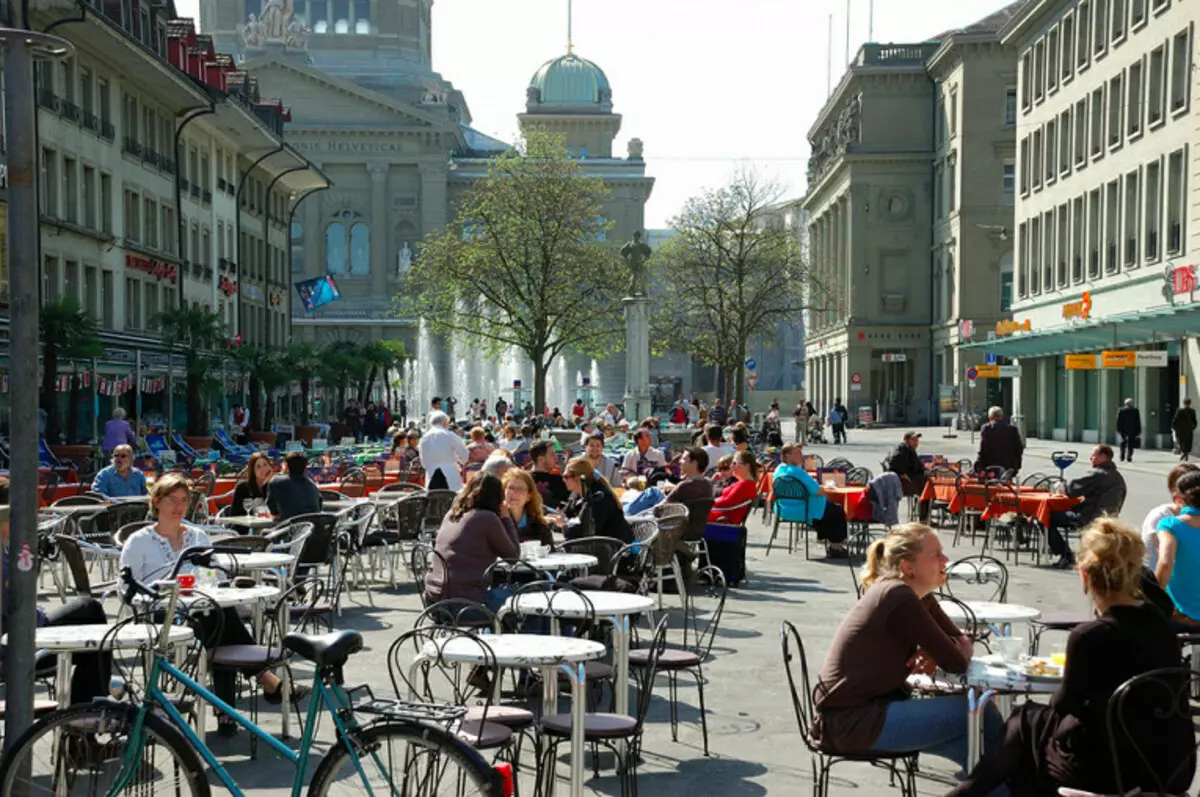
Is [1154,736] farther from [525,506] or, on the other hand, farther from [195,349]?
[195,349]

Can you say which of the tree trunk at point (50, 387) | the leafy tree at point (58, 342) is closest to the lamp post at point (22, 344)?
the leafy tree at point (58, 342)

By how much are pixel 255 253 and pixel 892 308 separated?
3904cm

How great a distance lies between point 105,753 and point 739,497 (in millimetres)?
11023

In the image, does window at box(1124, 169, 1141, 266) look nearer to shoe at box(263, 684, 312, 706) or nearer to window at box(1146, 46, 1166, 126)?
window at box(1146, 46, 1166, 126)

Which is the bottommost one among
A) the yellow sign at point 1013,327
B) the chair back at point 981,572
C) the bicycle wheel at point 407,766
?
the bicycle wheel at point 407,766

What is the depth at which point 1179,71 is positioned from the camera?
44594mm

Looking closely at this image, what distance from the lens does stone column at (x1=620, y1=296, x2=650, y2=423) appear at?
45.4 metres

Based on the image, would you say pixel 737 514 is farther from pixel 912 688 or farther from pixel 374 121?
pixel 374 121

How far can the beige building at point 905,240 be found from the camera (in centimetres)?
8006

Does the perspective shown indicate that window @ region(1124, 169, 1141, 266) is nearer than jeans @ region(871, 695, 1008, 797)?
No

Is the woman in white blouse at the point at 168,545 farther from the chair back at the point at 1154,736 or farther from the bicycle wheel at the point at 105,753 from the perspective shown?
the chair back at the point at 1154,736

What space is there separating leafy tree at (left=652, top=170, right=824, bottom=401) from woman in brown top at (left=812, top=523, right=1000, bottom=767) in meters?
56.0

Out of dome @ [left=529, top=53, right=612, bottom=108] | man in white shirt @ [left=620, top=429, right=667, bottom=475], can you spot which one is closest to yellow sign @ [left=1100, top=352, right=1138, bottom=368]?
man in white shirt @ [left=620, top=429, right=667, bottom=475]

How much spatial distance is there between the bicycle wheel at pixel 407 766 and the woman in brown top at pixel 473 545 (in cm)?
454
